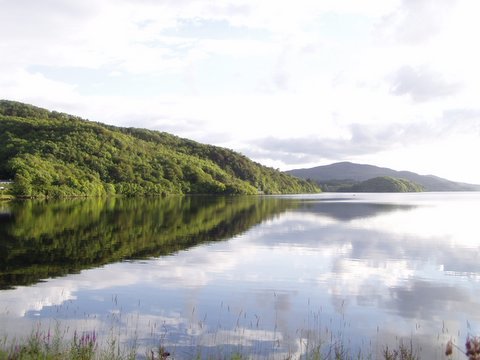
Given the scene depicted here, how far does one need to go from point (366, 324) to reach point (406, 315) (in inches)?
108

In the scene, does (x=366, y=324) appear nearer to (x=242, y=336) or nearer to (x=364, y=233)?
(x=242, y=336)

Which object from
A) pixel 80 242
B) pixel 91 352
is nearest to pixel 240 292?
pixel 91 352

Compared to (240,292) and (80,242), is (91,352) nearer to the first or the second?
(240,292)

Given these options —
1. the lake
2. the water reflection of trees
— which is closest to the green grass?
the lake

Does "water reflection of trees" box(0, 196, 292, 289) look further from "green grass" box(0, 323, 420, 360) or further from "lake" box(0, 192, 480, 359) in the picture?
"green grass" box(0, 323, 420, 360)

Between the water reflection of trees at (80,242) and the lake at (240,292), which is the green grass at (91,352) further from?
the water reflection of trees at (80,242)

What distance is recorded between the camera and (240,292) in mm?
23547

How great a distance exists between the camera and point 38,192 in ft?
434

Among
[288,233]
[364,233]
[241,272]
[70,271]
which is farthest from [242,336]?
[364,233]

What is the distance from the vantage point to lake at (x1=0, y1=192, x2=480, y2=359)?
1631cm

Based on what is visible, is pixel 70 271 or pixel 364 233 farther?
pixel 364 233

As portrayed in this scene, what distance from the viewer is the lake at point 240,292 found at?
16312 millimetres

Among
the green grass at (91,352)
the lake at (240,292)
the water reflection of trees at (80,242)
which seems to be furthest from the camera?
the water reflection of trees at (80,242)

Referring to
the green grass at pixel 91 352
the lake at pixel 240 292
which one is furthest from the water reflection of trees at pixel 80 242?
the green grass at pixel 91 352
